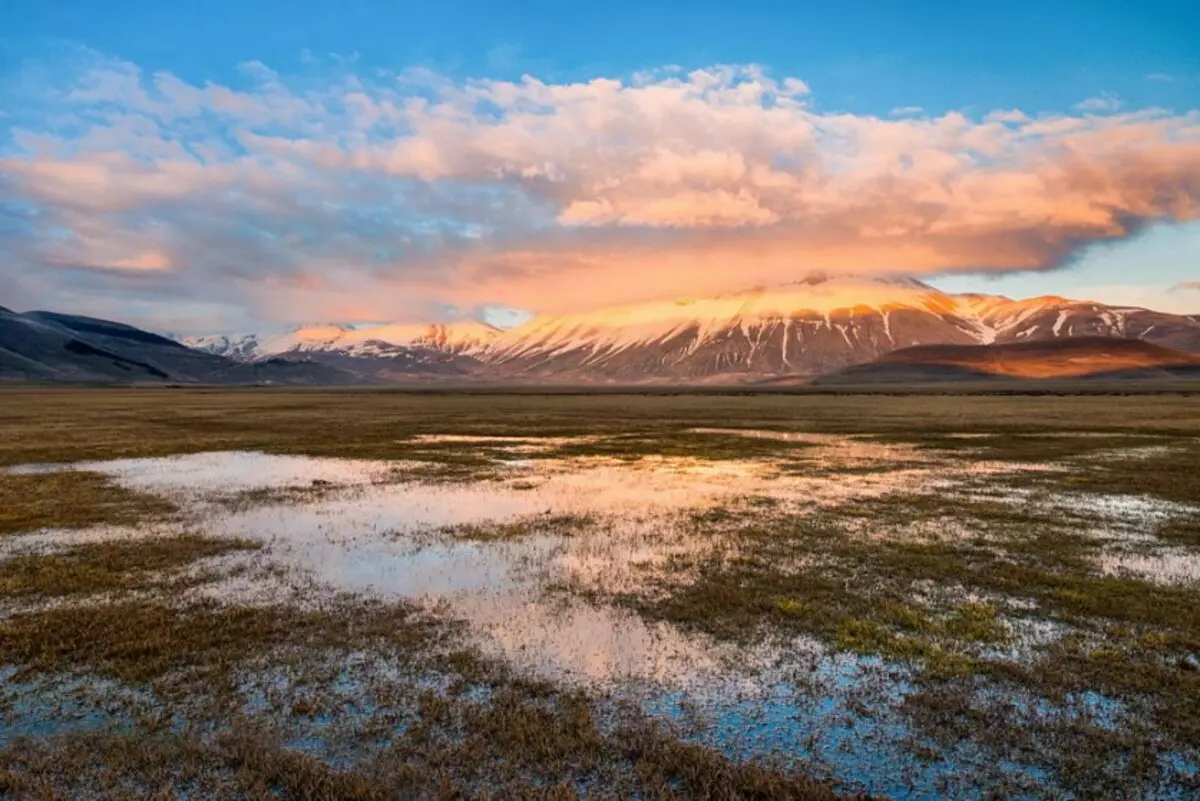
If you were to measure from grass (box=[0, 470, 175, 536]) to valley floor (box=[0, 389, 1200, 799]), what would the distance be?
0.73 feet

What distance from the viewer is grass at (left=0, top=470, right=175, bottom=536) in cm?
2108

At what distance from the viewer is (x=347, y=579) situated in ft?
49.6

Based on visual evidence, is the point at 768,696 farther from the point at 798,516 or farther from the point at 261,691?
the point at 798,516

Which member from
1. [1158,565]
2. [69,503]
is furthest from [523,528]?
[69,503]

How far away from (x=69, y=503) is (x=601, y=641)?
21791mm

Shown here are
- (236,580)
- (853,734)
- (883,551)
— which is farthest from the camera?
(883,551)

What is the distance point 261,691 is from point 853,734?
303 inches

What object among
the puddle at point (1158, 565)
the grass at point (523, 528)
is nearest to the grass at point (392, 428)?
the grass at point (523, 528)

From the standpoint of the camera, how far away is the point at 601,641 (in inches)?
458

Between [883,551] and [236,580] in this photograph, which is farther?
[883,551]

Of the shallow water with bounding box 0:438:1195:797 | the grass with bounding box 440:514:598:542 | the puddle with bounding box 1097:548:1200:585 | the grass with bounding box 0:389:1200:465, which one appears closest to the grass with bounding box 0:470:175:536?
the shallow water with bounding box 0:438:1195:797

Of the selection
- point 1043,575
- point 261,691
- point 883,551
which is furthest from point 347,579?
point 1043,575

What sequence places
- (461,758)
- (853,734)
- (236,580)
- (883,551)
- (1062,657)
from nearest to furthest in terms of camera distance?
(461,758) < (853,734) < (1062,657) < (236,580) < (883,551)

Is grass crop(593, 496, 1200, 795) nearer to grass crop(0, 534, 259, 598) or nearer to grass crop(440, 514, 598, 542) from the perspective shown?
grass crop(440, 514, 598, 542)
